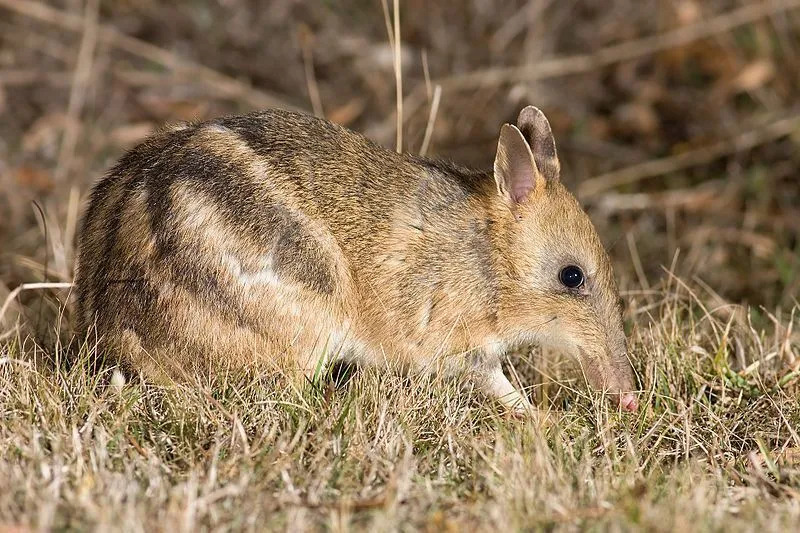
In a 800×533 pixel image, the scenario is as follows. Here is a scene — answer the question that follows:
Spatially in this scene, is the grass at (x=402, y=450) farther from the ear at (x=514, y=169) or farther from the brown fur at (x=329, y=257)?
the ear at (x=514, y=169)

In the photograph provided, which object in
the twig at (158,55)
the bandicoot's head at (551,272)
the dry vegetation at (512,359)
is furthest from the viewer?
the twig at (158,55)

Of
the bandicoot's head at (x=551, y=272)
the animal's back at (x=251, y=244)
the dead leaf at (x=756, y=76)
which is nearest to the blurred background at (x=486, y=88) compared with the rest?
the dead leaf at (x=756, y=76)

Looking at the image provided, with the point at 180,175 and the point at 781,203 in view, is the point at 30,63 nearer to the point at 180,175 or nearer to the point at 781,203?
the point at 180,175

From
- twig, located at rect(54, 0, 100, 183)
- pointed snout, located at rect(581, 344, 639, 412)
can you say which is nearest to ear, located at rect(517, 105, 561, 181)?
pointed snout, located at rect(581, 344, 639, 412)

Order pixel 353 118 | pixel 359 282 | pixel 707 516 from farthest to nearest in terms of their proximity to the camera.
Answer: pixel 353 118 < pixel 359 282 < pixel 707 516

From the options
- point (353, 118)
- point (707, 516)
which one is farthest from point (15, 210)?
point (707, 516)

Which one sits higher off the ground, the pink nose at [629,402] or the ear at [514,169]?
the ear at [514,169]

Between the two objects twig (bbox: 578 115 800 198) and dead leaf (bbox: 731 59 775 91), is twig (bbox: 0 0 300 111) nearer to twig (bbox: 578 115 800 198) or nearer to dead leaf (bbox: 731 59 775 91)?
twig (bbox: 578 115 800 198)
